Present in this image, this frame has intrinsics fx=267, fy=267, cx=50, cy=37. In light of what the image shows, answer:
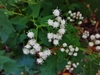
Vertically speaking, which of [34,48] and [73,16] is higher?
[73,16]

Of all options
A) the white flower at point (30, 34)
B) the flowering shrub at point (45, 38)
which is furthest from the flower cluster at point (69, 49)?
the white flower at point (30, 34)

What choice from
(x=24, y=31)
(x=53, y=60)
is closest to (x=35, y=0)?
(x=24, y=31)

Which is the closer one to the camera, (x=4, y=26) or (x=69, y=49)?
(x=4, y=26)

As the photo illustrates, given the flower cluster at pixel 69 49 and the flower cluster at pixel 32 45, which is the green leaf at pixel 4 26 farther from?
the flower cluster at pixel 69 49

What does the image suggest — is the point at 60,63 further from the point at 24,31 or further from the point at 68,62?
the point at 24,31

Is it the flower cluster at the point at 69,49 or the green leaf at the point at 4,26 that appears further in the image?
the flower cluster at the point at 69,49

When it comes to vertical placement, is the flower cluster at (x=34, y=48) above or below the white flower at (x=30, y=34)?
below

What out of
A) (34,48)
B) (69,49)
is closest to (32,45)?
(34,48)

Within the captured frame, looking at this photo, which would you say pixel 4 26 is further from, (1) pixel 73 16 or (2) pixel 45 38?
(1) pixel 73 16

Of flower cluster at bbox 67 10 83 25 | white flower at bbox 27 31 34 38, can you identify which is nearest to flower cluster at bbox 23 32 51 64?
white flower at bbox 27 31 34 38
